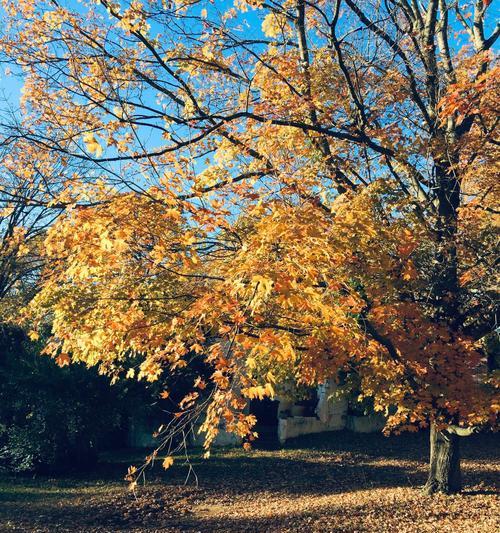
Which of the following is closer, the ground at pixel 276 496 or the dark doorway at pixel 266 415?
the ground at pixel 276 496

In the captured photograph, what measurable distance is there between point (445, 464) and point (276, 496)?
3366 millimetres

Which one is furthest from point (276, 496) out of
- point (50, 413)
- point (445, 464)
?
point (50, 413)

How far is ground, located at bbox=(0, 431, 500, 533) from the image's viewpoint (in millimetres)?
8164

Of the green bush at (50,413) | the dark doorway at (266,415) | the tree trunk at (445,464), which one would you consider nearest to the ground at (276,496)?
the tree trunk at (445,464)

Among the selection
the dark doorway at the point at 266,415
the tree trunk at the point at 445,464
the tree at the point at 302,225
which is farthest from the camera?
the dark doorway at the point at 266,415

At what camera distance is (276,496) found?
34.1 feet

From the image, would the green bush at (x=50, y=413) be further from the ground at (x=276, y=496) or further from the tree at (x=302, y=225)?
the tree at (x=302, y=225)

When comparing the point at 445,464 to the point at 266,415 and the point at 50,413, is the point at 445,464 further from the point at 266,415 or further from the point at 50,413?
the point at 266,415

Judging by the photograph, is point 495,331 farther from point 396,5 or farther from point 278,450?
point 278,450

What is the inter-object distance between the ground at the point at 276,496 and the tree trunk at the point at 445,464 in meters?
0.24

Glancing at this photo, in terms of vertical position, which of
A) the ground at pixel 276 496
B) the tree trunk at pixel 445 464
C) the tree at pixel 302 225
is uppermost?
the tree at pixel 302 225

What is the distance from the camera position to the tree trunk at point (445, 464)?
29.3ft

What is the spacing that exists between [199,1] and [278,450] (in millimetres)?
11279

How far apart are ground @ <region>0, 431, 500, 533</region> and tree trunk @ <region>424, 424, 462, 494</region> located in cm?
24
